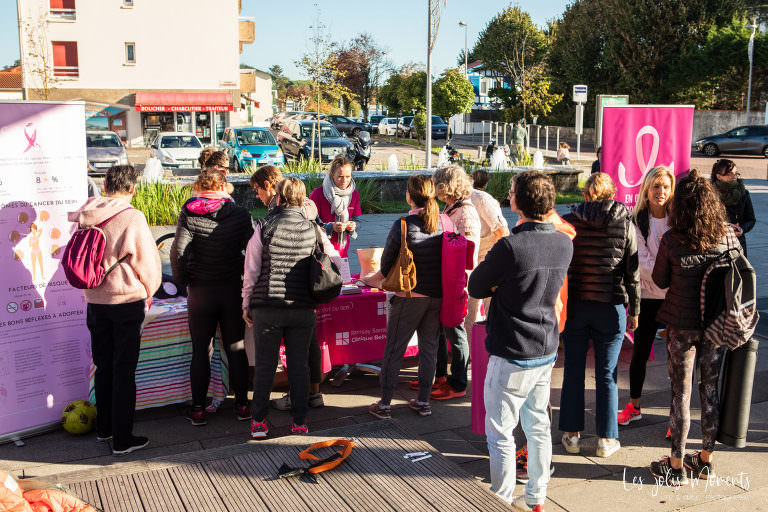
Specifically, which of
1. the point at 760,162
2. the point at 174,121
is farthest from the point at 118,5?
the point at 760,162

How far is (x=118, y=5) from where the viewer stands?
4231cm

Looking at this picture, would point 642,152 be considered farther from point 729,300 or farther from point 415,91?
point 415,91

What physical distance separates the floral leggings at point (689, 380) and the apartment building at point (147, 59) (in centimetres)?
3969

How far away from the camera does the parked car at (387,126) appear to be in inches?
1927

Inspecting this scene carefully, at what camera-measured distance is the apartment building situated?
138ft

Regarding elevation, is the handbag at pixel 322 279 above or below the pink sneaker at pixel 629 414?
above

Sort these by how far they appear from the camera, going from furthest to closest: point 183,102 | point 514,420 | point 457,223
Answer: point 183,102 → point 457,223 → point 514,420

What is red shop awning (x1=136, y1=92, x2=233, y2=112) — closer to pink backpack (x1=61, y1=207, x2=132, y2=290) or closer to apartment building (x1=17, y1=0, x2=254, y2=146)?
apartment building (x1=17, y1=0, x2=254, y2=146)

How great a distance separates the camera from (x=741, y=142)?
31.6 meters

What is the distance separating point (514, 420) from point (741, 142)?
32101mm

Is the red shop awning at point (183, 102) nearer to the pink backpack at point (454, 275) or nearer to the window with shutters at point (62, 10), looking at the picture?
the window with shutters at point (62, 10)

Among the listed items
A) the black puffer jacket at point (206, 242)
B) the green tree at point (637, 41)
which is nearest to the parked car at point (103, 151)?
the black puffer jacket at point (206, 242)

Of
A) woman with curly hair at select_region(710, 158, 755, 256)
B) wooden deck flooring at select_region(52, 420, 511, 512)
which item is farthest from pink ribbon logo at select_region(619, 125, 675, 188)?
wooden deck flooring at select_region(52, 420, 511, 512)

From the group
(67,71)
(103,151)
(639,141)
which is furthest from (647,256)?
(67,71)
